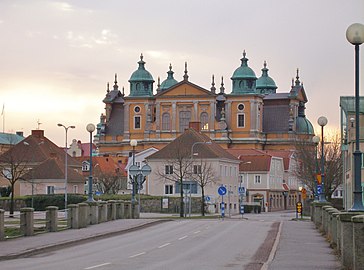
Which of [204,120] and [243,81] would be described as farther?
[243,81]

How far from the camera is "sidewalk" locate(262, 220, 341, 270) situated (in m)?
24.0

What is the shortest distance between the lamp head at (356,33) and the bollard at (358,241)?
5.94 m

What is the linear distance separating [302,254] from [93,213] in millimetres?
20928

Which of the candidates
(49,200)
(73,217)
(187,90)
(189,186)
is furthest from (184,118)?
(73,217)

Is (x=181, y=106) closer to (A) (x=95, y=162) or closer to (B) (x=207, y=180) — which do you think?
(A) (x=95, y=162)

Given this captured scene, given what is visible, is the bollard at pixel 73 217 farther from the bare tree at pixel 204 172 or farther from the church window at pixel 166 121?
the church window at pixel 166 121

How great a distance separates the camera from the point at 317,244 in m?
33.4

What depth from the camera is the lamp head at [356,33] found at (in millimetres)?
23594

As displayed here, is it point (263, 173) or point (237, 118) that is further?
point (237, 118)

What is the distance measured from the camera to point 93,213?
4791 cm

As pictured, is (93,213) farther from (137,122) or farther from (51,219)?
(137,122)

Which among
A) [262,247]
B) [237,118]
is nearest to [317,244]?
[262,247]

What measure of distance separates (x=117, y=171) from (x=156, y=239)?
104 m

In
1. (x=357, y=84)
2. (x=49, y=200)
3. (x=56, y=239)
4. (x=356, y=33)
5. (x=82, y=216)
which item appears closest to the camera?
(x=356, y=33)
